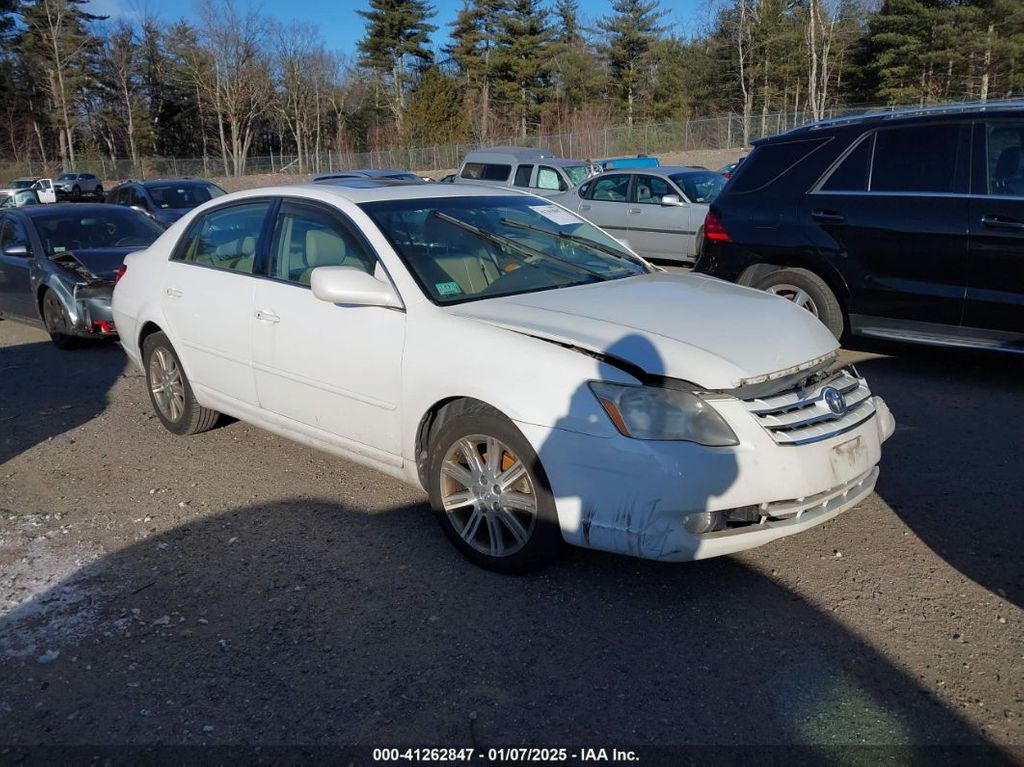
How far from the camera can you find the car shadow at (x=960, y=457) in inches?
150

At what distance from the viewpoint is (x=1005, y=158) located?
586 centimetres

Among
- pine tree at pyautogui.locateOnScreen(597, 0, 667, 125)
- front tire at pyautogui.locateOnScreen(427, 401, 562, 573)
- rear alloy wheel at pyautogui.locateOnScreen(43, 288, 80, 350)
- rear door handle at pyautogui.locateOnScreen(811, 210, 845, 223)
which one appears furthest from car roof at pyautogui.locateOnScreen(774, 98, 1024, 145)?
pine tree at pyautogui.locateOnScreen(597, 0, 667, 125)

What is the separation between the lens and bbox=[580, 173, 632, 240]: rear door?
13.4 m

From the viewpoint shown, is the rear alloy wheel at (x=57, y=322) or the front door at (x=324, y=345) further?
the rear alloy wheel at (x=57, y=322)

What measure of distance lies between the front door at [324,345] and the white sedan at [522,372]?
12 millimetres

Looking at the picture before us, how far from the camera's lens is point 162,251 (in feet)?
18.6

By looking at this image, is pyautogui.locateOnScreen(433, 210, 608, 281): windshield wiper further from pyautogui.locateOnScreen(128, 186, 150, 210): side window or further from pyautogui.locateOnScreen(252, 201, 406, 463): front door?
pyautogui.locateOnScreen(128, 186, 150, 210): side window

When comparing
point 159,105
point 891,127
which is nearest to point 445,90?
point 159,105

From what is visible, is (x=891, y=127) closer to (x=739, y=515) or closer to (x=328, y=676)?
(x=739, y=515)

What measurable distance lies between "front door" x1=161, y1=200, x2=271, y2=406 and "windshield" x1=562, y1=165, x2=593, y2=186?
1263 centimetres

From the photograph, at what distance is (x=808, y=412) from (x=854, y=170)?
3861 millimetres

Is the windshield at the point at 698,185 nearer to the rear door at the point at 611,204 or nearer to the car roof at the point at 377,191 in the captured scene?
the rear door at the point at 611,204

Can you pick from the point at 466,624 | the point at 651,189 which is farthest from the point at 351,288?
the point at 651,189

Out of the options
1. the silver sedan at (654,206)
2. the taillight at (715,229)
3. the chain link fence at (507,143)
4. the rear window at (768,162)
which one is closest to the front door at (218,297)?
the taillight at (715,229)
